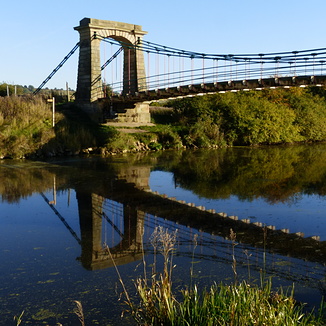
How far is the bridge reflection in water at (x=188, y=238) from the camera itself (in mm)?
6442

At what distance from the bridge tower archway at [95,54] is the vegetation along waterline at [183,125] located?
141 centimetres

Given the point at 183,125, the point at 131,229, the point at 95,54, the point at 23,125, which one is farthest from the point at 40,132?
the point at 131,229

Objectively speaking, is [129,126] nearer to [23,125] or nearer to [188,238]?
[23,125]

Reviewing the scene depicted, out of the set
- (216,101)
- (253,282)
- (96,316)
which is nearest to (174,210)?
(253,282)

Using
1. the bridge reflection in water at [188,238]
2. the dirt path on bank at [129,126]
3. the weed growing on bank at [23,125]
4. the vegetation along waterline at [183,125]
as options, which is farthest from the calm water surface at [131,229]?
the dirt path on bank at [129,126]

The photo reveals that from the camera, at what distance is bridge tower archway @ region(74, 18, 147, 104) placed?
28.0m

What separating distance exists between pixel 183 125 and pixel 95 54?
679cm

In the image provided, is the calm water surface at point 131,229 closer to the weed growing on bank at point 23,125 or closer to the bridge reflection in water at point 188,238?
the bridge reflection in water at point 188,238

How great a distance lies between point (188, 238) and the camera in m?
7.70

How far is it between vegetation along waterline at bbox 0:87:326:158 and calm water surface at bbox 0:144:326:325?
5.12 m

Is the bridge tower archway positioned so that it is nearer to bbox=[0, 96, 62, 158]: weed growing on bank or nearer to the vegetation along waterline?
the vegetation along waterline

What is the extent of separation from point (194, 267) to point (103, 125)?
20918 millimetres

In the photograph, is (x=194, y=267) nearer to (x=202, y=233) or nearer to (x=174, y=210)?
(x=202, y=233)

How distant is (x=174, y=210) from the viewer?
1009cm
